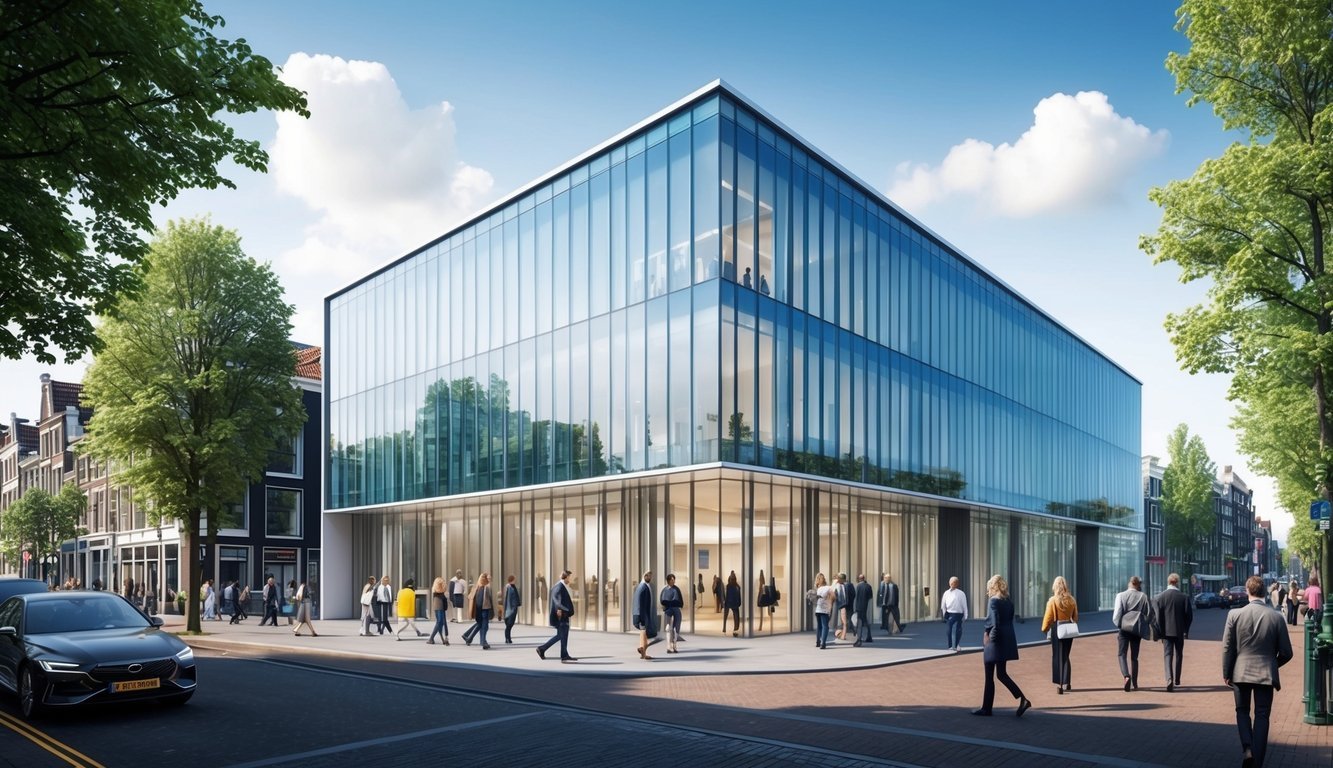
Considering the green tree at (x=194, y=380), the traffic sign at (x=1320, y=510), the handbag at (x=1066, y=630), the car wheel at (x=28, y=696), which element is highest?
the green tree at (x=194, y=380)

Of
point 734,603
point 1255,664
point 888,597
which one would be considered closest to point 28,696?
point 1255,664

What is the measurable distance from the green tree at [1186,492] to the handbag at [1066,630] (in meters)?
86.6

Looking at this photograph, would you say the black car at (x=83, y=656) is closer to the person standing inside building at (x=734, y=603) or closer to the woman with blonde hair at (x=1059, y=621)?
the woman with blonde hair at (x=1059, y=621)

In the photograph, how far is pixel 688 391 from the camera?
2745 cm

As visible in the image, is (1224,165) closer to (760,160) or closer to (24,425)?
(760,160)

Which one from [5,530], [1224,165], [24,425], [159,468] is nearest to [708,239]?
[1224,165]

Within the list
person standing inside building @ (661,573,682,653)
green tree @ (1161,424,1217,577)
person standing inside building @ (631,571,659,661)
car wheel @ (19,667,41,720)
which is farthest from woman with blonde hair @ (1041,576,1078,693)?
green tree @ (1161,424,1217,577)

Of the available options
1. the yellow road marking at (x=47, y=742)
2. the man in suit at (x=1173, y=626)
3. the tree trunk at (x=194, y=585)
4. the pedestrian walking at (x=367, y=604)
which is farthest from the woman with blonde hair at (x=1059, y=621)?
the tree trunk at (x=194, y=585)

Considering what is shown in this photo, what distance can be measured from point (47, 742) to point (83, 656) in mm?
1379

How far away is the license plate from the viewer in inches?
500

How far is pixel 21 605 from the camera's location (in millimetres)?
14195

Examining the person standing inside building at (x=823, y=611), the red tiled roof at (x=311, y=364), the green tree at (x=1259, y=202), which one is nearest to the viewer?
the green tree at (x=1259, y=202)

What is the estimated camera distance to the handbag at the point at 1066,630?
15852 mm

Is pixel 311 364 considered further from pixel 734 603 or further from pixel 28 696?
pixel 28 696
